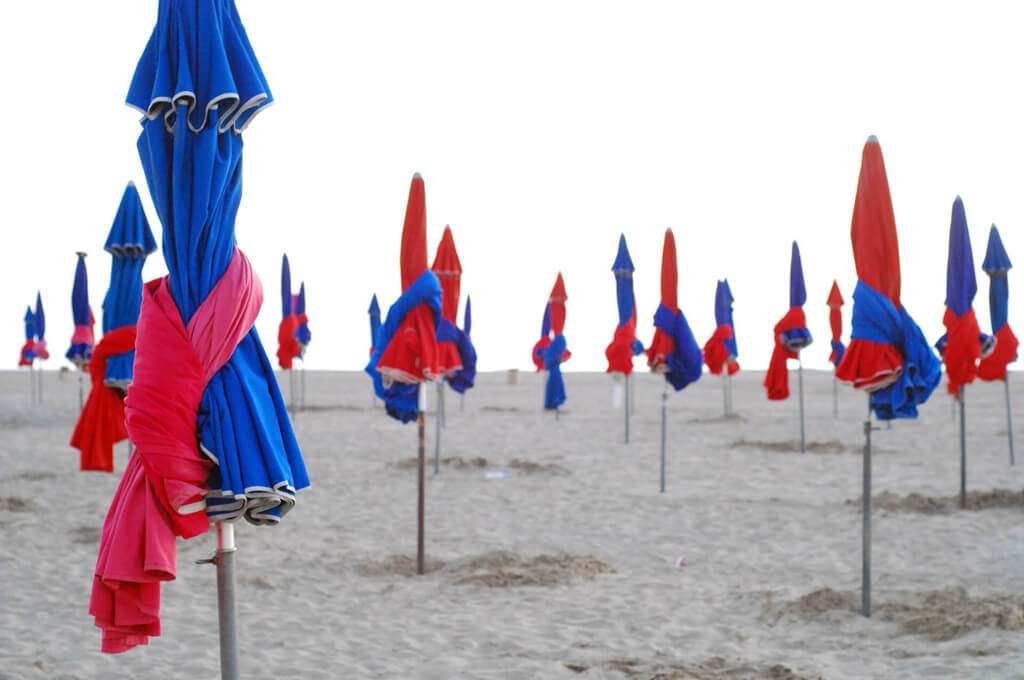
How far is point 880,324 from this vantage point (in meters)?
7.72

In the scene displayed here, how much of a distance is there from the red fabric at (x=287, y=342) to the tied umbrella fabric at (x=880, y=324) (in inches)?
915

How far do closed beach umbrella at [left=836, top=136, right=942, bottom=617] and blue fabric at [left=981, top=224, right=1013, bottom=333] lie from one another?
945 centimetres

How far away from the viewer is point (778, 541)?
1122 centimetres

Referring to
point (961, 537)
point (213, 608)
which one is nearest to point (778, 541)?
point (961, 537)

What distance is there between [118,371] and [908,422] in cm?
2106

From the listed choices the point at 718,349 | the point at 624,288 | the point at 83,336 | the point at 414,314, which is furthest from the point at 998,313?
the point at 83,336

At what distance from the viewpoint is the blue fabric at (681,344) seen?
15.1 meters

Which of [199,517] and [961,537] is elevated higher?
[199,517]

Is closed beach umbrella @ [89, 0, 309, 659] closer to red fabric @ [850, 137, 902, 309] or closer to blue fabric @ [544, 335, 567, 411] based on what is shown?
red fabric @ [850, 137, 902, 309]

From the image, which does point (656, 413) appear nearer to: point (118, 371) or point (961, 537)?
point (961, 537)

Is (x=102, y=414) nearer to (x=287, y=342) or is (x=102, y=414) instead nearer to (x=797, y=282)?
(x=797, y=282)

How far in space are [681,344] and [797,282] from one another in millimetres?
5150

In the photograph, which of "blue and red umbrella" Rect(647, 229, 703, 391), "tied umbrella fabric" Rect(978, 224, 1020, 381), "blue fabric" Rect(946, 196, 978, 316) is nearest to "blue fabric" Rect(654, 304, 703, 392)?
"blue and red umbrella" Rect(647, 229, 703, 391)

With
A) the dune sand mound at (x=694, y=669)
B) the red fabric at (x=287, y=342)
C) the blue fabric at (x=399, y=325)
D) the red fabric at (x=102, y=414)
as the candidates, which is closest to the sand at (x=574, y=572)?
the dune sand mound at (x=694, y=669)
